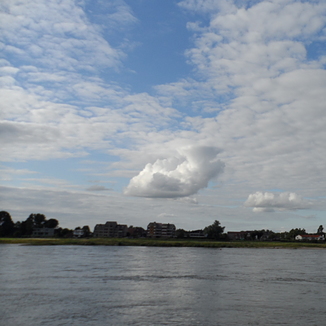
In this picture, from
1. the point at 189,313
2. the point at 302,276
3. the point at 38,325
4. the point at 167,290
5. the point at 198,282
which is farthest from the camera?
the point at 302,276

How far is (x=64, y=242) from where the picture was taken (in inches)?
6014

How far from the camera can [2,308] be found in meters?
29.8

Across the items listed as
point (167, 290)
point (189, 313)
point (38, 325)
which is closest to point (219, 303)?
point (189, 313)

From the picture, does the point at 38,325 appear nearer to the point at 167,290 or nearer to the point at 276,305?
the point at 167,290

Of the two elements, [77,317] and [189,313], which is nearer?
[77,317]

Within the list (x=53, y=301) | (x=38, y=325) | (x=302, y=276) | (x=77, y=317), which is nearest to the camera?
(x=38, y=325)

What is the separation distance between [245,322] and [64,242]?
138218 millimetres

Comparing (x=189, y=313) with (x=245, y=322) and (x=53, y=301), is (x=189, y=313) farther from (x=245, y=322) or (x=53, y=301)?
(x=53, y=301)

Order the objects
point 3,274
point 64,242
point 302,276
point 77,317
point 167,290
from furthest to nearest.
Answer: point 64,242
point 302,276
point 3,274
point 167,290
point 77,317

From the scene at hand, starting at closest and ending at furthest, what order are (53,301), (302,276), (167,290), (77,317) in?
(77,317), (53,301), (167,290), (302,276)

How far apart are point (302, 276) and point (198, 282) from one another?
19815 mm

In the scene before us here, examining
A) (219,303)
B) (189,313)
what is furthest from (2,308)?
(219,303)

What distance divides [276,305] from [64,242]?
440ft

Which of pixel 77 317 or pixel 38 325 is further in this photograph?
pixel 77 317
